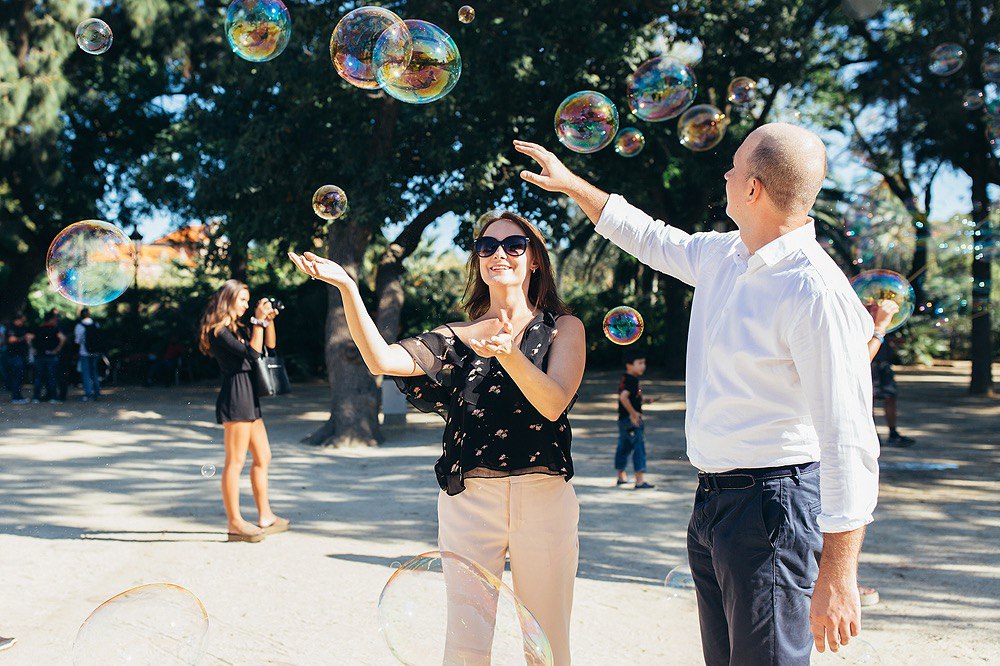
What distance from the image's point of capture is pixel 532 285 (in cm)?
299

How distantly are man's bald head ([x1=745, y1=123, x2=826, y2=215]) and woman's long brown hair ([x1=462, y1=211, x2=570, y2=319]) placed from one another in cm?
90

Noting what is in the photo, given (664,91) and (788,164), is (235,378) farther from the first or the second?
(788,164)

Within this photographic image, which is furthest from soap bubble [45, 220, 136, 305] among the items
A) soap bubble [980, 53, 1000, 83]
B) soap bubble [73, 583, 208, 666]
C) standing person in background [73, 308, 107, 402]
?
standing person in background [73, 308, 107, 402]

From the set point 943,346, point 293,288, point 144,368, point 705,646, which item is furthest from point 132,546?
point 943,346

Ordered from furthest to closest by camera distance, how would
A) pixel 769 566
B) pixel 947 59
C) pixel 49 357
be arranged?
1. pixel 49 357
2. pixel 947 59
3. pixel 769 566

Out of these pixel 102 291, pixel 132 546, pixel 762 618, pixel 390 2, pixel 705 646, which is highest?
pixel 390 2

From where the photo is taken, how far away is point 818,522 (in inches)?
78.1

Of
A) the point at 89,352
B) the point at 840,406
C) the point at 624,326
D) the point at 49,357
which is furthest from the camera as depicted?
the point at 89,352

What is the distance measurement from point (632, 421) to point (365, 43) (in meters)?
4.41

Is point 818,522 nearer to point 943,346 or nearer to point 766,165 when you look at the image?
point 766,165

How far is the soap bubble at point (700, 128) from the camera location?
6.59 m

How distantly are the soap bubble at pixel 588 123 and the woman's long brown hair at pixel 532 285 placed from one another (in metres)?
2.19

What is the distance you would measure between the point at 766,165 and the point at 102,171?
2109 centimetres

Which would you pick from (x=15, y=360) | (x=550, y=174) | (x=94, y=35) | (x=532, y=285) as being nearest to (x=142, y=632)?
(x=532, y=285)
